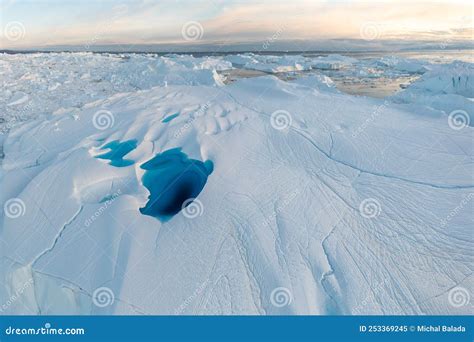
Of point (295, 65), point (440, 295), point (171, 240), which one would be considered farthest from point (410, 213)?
point (295, 65)

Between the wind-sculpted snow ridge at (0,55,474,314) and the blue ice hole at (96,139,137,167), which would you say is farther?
the blue ice hole at (96,139,137,167)

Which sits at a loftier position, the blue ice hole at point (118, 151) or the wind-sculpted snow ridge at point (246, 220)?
the blue ice hole at point (118, 151)

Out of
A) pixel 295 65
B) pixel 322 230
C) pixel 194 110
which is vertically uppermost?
pixel 194 110

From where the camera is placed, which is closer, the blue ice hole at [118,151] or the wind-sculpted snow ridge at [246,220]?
the wind-sculpted snow ridge at [246,220]

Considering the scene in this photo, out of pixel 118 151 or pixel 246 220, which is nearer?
pixel 246 220

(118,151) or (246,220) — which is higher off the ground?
(118,151)
